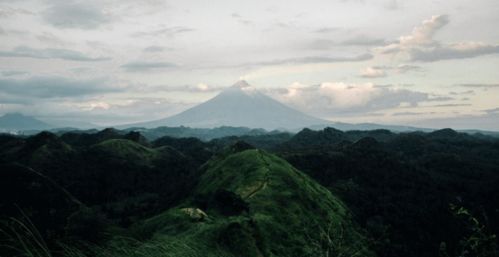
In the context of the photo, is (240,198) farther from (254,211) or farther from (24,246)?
(24,246)

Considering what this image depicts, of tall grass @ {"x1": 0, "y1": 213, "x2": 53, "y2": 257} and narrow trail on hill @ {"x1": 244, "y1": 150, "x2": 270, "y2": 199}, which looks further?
narrow trail on hill @ {"x1": 244, "y1": 150, "x2": 270, "y2": 199}

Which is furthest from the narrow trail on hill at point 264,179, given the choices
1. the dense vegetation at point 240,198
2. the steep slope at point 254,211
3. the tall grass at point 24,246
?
the tall grass at point 24,246

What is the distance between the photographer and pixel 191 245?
855 centimetres

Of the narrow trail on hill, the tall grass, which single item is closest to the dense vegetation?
the tall grass

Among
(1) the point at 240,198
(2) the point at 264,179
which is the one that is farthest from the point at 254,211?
(2) the point at 264,179

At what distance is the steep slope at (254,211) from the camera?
60.2 meters

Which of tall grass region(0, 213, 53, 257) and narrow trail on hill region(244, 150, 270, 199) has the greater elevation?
tall grass region(0, 213, 53, 257)

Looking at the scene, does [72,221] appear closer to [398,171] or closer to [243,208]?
[243,208]

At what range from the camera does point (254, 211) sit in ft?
249

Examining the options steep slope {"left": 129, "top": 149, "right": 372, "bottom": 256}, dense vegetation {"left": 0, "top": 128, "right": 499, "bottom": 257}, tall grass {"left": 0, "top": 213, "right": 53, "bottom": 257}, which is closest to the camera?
tall grass {"left": 0, "top": 213, "right": 53, "bottom": 257}

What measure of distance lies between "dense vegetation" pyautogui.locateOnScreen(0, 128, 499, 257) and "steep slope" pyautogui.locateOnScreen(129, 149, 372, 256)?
0.83 feet

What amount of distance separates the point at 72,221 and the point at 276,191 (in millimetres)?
35134

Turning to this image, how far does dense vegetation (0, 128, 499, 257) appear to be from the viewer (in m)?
59.2

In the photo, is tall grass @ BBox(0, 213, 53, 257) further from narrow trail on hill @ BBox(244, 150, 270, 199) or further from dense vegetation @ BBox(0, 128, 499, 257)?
narrow trail on hill @ BBox(244, 150, 270, 199)
